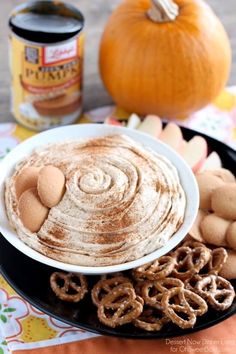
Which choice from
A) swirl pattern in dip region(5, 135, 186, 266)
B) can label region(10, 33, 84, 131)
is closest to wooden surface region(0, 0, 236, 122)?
can label region(10, 33, 84, 131)

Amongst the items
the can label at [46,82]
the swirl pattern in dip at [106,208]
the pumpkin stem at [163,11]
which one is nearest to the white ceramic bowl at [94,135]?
the swirl pattern in dip at [106,208]

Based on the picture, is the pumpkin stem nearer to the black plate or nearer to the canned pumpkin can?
the canned pumpkin can

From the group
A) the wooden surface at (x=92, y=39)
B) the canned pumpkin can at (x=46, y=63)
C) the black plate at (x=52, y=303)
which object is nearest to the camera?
the black plate at (x=52, y=303)

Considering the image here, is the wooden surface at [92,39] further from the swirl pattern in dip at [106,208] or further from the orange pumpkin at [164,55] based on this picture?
the swirl pattern in dip at [106,208]

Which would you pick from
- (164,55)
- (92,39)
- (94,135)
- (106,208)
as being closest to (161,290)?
(106,208)

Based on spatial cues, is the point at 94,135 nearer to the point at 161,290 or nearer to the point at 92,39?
the point at 161,290
